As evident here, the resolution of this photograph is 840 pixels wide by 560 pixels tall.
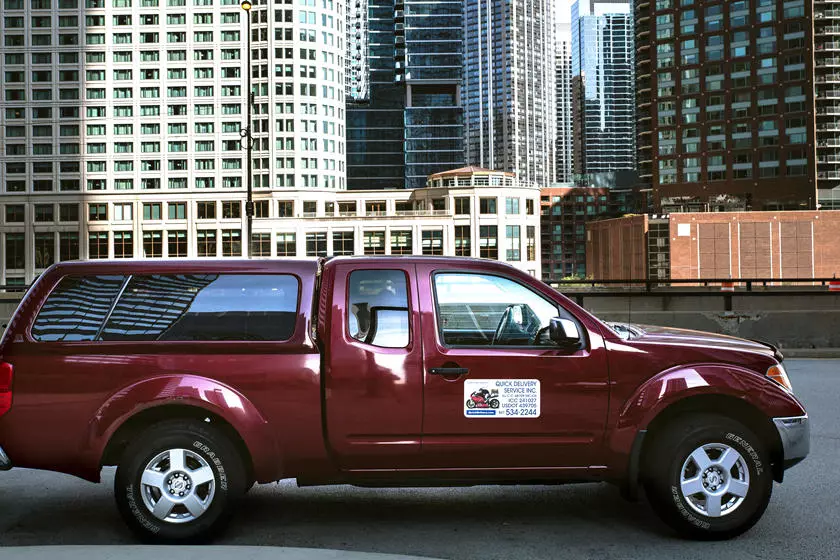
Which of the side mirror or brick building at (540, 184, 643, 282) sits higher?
brick building at (540, 184, 643, 282)

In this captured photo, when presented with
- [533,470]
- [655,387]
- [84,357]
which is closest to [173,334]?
[84,357]

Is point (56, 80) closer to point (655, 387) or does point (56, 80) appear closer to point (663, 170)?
point (663, 170)

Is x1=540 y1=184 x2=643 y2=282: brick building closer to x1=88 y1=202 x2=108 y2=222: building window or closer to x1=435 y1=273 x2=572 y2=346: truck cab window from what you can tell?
x1=88 y1=202 x2=108 y2=222: building window

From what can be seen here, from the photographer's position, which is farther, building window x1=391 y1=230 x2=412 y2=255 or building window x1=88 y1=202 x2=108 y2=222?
building window x1=391 y1=230 x2=412 y2=255

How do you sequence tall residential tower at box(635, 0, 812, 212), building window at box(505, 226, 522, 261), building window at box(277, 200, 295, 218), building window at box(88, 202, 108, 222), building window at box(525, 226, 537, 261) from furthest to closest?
building window at box(525, 226, 537, 261) < building window at box(505, 226, 522, 261) < building window at box(277, 200, 295, 218) < building window at box(88, 202, 108, 222) < tall residential tower at box(635, 0, 812, 212)

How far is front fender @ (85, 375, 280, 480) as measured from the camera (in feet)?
17.6

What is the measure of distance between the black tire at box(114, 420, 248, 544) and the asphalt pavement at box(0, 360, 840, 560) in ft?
0.82

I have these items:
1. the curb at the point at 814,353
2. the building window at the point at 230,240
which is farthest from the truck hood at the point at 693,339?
the building window at the point at 230,240

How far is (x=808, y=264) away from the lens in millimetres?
116812

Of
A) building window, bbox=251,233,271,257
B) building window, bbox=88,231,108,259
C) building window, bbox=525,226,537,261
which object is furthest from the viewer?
building window, bbox=525,226,537,261

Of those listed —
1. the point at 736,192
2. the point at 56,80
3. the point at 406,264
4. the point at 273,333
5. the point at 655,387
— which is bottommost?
the point at 655,387

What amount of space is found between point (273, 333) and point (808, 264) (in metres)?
123

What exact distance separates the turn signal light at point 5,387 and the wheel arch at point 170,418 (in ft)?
2.17

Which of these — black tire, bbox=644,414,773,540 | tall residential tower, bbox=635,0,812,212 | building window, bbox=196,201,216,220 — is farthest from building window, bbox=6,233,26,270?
black tire, bbox=644,414,773,540
